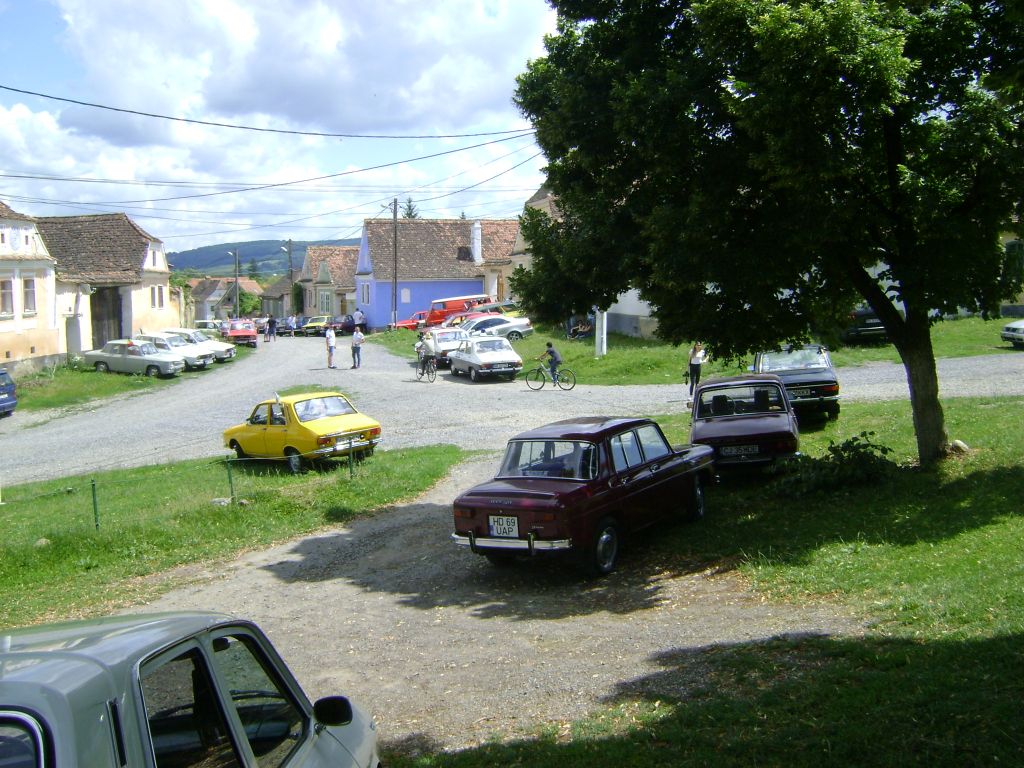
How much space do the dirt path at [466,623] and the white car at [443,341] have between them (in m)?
23.5

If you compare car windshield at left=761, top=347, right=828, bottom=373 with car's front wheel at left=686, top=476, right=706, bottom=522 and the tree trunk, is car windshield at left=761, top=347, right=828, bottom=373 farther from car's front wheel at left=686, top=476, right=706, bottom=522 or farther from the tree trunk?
car's front wheel at left=686, top=476, right=706, bottom=522

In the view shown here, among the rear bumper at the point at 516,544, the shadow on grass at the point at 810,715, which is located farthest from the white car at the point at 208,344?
the shadow on grass at the point at 810,715

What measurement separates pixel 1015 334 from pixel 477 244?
131ft

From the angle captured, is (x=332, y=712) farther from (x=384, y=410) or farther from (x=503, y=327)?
(x=503, y=327)

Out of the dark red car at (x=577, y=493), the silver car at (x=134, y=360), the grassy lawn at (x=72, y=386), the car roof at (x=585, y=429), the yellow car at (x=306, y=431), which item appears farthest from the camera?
the silver car at (x=134, y=360)

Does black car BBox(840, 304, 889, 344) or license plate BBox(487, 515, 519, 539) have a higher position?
black car BBox(840, 304, 889, 344)

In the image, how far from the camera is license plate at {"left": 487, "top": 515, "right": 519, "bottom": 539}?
1041 centimetres

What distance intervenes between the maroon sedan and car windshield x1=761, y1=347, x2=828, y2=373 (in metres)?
3.61

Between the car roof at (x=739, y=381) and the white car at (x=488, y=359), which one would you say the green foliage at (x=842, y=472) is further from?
the white car at (x=488, y=359)

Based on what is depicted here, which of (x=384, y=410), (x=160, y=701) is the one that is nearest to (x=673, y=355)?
(x=384, y=410)

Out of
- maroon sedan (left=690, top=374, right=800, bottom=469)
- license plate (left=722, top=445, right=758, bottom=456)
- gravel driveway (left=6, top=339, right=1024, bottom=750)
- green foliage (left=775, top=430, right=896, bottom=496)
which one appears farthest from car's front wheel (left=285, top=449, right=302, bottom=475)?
green foliage (left=775, top=430, right=896, bottom=496)

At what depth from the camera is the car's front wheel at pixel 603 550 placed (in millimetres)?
10602

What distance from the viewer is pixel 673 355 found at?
105ft

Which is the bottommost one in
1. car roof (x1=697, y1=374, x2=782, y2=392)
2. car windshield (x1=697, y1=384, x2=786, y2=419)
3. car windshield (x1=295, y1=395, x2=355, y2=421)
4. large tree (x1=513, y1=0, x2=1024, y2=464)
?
car windshield (x1=295, y1=395, x2=355, y2=421)
